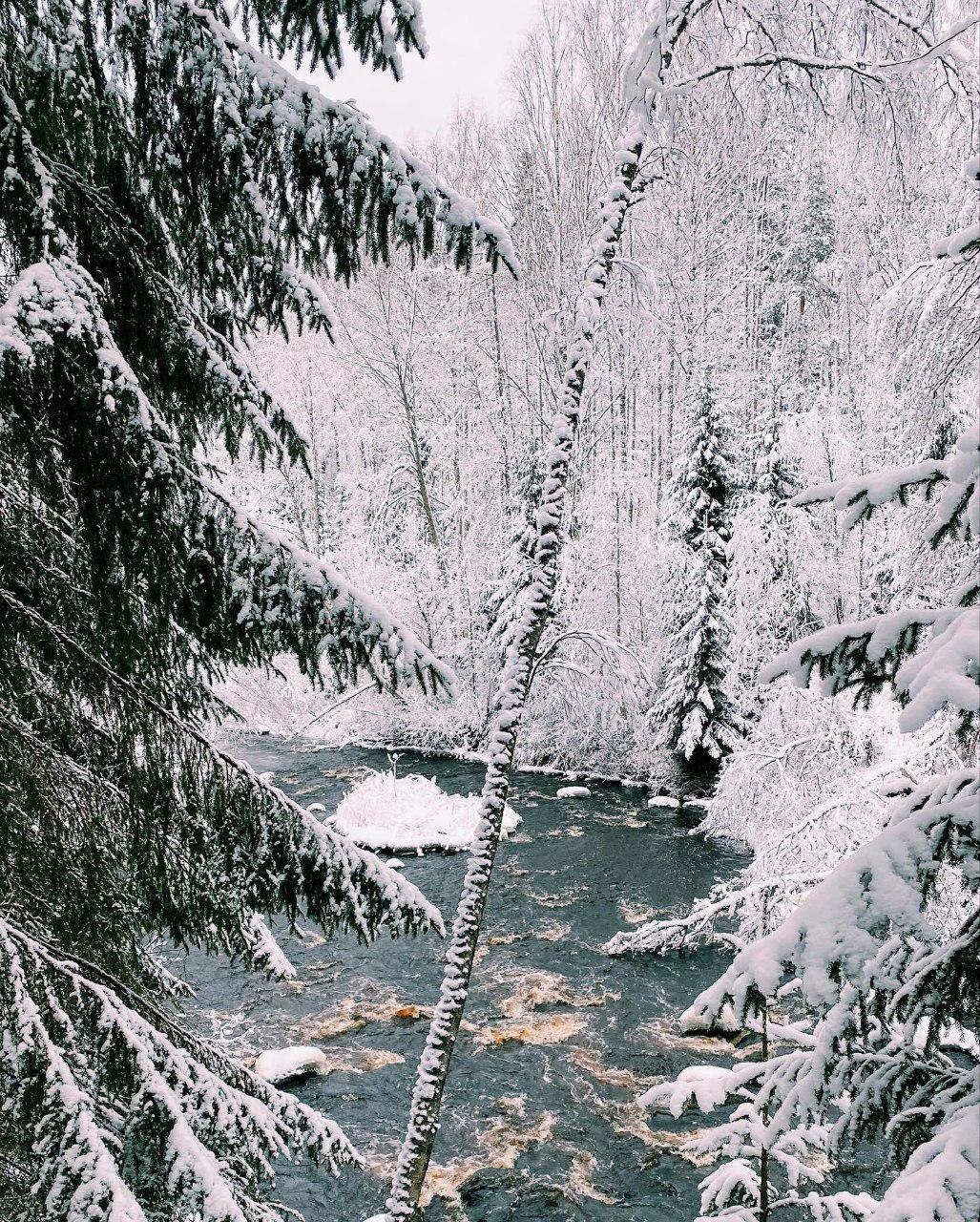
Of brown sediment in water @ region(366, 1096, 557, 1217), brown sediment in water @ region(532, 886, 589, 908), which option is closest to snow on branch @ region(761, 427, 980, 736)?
brown sediment in water @ region(366, 1096, 557, 1217)

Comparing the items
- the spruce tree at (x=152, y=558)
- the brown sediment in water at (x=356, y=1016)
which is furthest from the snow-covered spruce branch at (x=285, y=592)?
the brown sediment in water at (x=356, y=1016)

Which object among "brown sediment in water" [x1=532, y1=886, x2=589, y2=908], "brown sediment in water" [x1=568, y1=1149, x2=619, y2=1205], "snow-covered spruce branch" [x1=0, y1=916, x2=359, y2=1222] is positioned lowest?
"brown sediment in water" [x1=568, y1=1149, x2=619, y2=1205]

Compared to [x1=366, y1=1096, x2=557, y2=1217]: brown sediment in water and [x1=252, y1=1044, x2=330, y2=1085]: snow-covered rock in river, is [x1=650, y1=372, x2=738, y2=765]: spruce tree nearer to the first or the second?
[x1=366, y1=1096, x2=557, y2=1217]: brown sediment in water

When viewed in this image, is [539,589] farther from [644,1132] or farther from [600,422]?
[600,422]

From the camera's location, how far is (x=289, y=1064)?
8.77 meters

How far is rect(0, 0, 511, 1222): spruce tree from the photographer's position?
6.75 ft

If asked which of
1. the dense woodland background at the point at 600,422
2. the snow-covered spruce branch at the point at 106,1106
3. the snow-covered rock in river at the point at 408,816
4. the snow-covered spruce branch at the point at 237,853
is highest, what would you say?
the dense woodland background at the point at 600,422

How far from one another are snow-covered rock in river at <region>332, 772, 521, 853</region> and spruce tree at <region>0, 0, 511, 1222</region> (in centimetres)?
1163

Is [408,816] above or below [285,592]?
below

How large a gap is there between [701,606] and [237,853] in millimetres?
15202

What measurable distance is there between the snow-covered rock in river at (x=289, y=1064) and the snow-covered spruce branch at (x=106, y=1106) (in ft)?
21.7

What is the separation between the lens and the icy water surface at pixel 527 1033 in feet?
23.9

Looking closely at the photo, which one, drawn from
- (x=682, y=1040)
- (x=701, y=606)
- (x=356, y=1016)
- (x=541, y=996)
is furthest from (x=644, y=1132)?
(x=701, y=606)

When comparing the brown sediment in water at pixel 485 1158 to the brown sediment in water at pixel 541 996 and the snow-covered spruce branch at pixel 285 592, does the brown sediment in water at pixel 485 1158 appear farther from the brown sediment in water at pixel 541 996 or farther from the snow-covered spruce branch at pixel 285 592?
the snow-covered spruce branch at pixel 285 592
